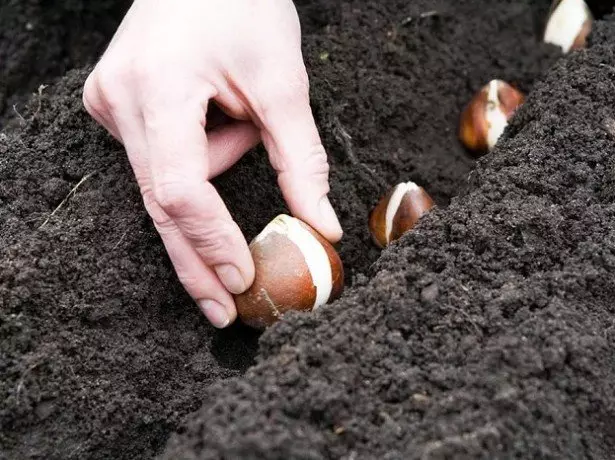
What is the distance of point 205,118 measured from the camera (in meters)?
1.50

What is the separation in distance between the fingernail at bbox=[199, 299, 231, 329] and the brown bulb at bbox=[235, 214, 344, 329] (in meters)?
0.03

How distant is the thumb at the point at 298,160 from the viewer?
1524 millimetres

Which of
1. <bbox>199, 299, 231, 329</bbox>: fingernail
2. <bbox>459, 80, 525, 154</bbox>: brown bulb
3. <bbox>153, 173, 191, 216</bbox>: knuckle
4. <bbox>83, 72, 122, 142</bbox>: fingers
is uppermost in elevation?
<bbox>83, 72, 122, 142</bbox>: fingers

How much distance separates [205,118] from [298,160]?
21 cm

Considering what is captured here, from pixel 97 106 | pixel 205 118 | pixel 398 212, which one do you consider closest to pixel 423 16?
pixel 398 212

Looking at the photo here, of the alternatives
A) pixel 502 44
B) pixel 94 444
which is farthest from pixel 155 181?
pixel 502 44

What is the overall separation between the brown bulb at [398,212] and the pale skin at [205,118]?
0.86 feet

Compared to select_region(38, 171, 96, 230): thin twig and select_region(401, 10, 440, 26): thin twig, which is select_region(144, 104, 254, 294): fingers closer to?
select_region(38, 171, 96, 230): thin twig

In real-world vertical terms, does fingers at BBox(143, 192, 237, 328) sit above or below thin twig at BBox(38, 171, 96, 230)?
below

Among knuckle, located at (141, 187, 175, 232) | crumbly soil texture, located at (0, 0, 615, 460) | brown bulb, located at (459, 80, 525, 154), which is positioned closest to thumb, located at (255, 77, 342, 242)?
crumbly soil texture, located at (0, 0, 615, 460)

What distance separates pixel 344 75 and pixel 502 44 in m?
0.66

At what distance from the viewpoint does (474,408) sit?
3.69ft

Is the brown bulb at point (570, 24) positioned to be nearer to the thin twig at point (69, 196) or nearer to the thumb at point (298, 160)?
the thumb at point (298, 160)

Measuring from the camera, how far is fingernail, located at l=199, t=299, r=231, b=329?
151cm
